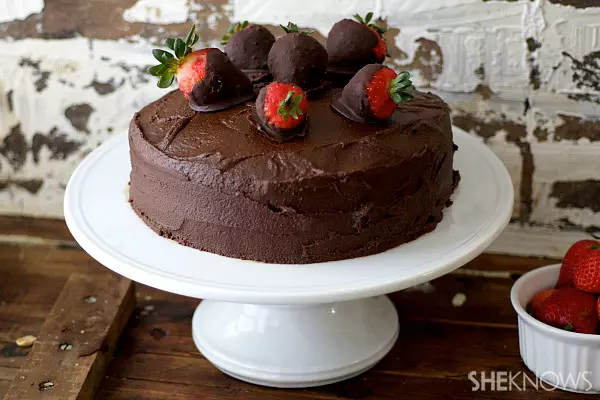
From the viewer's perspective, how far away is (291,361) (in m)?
1.48

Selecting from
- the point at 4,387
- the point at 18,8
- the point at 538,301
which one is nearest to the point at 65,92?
the point at 18,8

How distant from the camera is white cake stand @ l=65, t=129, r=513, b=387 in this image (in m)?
1.22

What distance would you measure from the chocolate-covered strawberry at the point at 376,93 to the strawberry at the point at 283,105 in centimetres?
10

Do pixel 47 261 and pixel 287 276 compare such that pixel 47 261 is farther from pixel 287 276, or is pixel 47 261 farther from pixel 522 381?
pixel 522 381

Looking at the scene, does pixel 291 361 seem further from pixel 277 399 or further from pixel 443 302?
pixel 443 302

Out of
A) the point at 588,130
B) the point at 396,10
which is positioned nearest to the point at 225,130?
the point at 396,10

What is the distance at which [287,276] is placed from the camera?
124 cm

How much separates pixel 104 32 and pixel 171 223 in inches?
30.1

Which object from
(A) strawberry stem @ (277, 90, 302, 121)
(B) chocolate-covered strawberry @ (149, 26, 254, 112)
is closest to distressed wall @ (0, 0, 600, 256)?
(B) chocolate-covered strawberry @ (149, 26, 254, 112)

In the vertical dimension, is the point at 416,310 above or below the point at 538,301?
below

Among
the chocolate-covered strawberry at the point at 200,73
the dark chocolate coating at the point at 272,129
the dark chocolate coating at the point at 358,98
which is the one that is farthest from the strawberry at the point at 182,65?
the dark chocolate coating at the point at 358,98

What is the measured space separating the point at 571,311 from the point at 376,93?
0.56 meters

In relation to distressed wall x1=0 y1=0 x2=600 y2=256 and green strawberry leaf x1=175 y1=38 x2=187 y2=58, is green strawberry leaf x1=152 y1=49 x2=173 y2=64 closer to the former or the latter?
green strawberry leaf x1=175 y1=38 x2=187 y2=58

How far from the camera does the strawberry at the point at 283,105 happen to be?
123 centimetres
